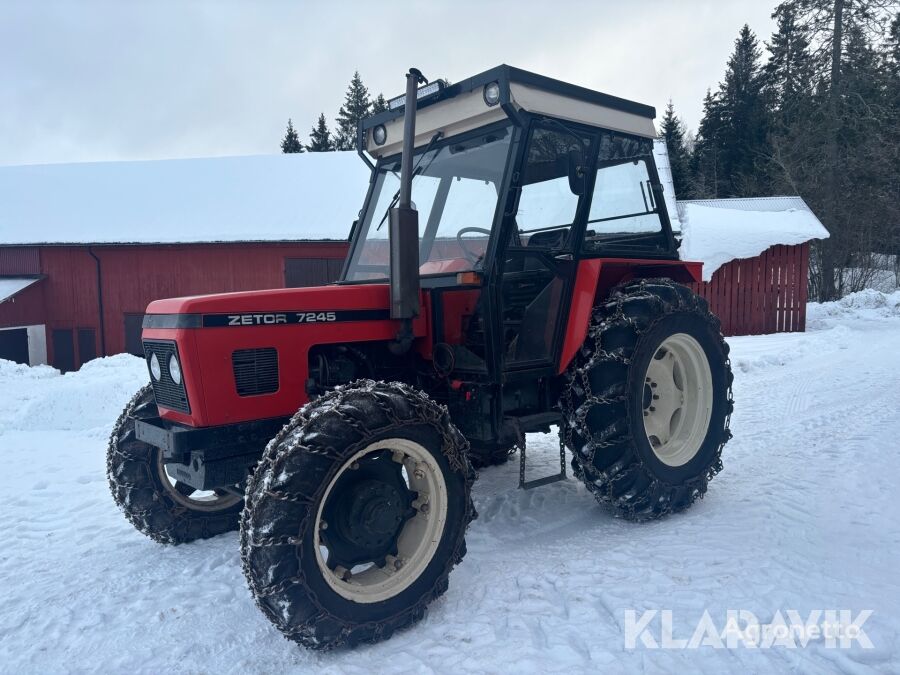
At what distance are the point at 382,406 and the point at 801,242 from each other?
15492 millimetres

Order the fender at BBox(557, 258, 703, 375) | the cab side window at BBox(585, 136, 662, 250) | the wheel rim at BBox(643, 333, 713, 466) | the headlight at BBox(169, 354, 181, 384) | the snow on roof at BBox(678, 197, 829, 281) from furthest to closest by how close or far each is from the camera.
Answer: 1. the snow on roof at BBox(678, 197, 829, 281)
2. the wheel rim at BBox(643, 333, 713, 466)
3. the cab side window at BBox(585, 136, 662, 250)
4. the fender at BBox(557, 258, 703, 375)
5. the headlight at BBox(169, 354, 181, 384)

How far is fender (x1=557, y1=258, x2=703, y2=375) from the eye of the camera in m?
3.63

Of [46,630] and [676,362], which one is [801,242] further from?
[46,630]

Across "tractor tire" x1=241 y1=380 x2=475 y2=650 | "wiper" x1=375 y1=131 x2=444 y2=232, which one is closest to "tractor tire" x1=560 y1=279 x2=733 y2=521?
"tractor tire" x1=241 y1=380 x2=475 y2=650

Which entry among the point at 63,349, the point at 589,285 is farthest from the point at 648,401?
the point at 63,349

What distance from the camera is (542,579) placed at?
10.0 feet

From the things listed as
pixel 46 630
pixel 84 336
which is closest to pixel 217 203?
pixel 84 336

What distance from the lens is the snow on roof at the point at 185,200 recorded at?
626 inches

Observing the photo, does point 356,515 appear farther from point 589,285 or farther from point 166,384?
point 589,285

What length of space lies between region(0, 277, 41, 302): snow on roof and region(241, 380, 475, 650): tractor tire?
50.8ft

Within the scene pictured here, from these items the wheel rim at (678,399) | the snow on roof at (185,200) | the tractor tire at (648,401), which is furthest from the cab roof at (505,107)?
the snow on roof at (185,200)

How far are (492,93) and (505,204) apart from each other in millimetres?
554

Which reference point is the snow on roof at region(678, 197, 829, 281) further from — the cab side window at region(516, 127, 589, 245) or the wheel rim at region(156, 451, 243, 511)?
the wheel rim at region(156, 451, 243, 511)

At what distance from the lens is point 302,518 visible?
2469 millimetres
